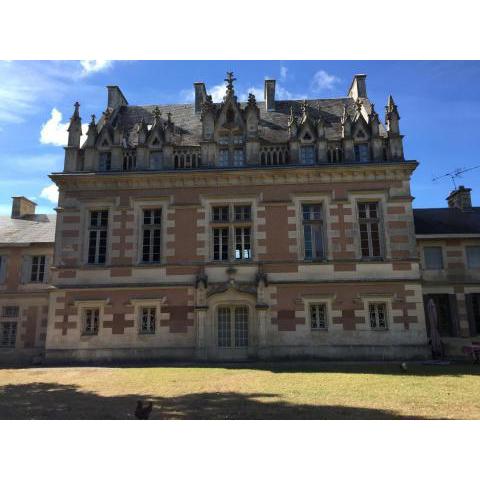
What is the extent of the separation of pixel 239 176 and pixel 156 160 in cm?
417

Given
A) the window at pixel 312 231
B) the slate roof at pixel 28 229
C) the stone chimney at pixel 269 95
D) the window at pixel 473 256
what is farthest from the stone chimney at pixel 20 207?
the window at pixel 473 256

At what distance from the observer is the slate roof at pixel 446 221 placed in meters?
22.2

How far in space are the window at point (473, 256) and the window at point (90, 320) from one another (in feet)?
62.6

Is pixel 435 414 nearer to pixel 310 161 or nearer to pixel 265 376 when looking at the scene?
pixel 265 376

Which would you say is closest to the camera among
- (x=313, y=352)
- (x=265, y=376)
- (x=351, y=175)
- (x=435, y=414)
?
(x=435, y=414)

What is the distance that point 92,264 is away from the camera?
60.2 ft

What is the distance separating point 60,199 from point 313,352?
13.4 meters

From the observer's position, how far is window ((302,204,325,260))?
18062mm

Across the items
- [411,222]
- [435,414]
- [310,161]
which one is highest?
[310,161]

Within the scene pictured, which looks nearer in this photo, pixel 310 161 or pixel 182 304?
pixel 182 304

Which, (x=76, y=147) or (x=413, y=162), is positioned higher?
(x=76, y=147)

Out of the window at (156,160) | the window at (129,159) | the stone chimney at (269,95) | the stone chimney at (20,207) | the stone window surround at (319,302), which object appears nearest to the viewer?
the stone window surround at (319,302)

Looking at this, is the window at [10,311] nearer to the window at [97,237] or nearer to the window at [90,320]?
the window at [90,320]

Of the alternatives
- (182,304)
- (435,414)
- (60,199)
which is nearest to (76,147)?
(60,199)
